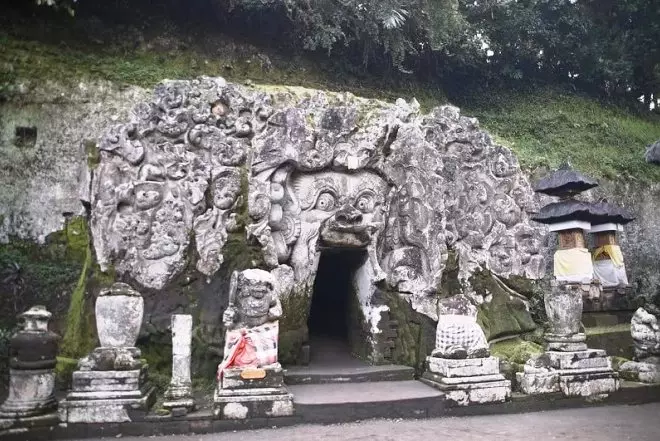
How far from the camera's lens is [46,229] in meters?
10.7

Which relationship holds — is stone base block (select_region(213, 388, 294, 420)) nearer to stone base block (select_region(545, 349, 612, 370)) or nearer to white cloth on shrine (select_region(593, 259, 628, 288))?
stone base block (select_region(545, 349, 612, 370))

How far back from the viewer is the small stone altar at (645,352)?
340 inches

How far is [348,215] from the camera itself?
30.3 ft

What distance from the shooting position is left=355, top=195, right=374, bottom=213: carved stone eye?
9527mm

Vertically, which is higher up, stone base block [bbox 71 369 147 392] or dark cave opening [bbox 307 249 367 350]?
dark cave opening [bbox 307 249 367 350]

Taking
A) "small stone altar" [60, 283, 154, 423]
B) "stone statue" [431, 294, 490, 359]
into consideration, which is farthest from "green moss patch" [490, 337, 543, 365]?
"small stone altar" [60, 283, 154, 423]

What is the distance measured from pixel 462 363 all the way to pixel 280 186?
410cm

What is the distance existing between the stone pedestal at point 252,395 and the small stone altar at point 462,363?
7.91 ft

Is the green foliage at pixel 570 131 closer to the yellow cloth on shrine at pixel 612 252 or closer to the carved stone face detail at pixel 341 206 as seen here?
the yellow cloth on shrine at pixel 612 252

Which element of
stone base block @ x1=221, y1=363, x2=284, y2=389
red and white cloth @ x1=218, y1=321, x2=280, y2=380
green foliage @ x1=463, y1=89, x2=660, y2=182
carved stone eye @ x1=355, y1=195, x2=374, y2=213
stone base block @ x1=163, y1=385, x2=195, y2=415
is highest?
green foliage @ x1=463, y1=89, x2=660, y2=182

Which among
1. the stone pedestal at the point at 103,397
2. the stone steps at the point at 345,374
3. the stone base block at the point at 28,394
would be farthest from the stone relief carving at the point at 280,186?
the stone base block at the point at 28,394

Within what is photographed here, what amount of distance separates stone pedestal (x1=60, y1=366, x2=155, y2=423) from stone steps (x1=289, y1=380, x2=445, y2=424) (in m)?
2.09

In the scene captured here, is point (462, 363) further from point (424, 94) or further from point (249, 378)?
point (424, 94)

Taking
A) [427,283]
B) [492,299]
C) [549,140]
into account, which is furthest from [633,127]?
[427,283]
